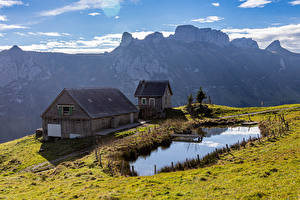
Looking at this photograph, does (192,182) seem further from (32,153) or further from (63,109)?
(63,109)

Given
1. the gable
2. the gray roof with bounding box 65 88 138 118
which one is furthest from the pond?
the gable

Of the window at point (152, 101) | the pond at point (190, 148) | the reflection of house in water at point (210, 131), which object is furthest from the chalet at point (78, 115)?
the window at point (152, 101)

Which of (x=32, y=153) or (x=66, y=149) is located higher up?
(x=66, y=149)

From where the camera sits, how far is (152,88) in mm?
67250

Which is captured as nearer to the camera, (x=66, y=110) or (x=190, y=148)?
(x=190, y=148)

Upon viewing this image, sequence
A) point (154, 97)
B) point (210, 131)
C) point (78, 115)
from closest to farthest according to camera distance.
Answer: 1. point (78, 115)
2. point (210, 131)
3. point (154, 97)

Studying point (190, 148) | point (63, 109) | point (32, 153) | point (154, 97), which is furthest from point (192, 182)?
point (154, 97)

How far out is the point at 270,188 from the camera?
41.2ft

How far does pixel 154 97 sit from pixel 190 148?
32.1m

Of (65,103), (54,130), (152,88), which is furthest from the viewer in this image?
(152,88)

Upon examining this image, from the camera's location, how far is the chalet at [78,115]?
41.6 meters

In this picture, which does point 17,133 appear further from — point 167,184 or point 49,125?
point 167,184

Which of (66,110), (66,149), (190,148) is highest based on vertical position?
(66,110)

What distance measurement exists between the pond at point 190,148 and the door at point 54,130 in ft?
66.1
